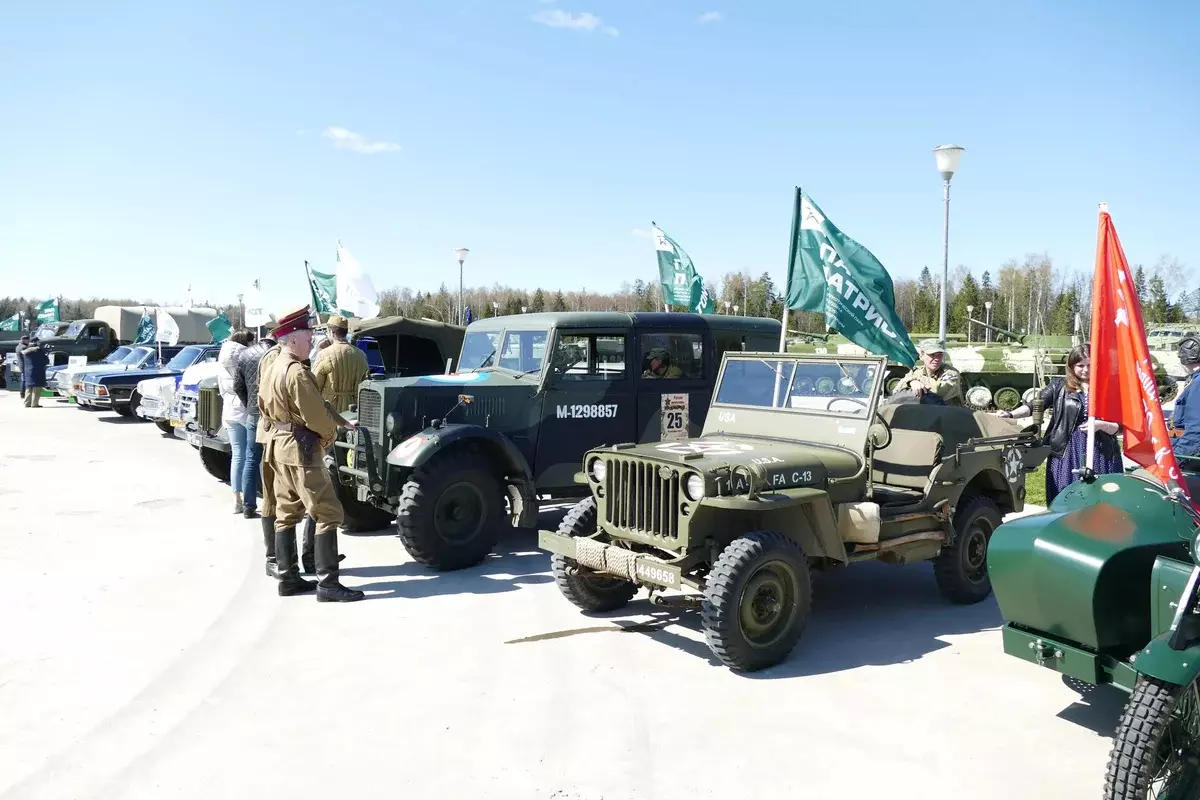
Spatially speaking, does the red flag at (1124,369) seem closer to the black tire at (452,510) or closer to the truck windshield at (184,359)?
the black tire at (452,510)

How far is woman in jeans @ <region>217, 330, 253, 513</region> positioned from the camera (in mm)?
8391

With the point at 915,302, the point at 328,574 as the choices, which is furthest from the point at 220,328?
the point at 915,302

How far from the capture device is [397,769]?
12.2ft

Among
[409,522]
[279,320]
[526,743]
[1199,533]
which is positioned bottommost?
[526,743]

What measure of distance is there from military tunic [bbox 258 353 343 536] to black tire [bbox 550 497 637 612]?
1587 millimetres

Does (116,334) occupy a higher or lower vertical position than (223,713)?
higher

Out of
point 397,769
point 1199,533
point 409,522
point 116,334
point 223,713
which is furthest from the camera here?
point 116,334

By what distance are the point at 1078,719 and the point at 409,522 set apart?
14.2 ft

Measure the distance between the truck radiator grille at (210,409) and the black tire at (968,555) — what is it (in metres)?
7.29

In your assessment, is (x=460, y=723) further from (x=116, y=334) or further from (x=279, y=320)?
(x=116, y=334)

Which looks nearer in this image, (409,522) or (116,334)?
(409,522)

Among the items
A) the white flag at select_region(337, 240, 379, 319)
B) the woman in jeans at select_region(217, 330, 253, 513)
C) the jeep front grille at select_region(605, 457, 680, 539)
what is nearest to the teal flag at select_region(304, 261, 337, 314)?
the white flag at select_region(337, 240, 379, 319)

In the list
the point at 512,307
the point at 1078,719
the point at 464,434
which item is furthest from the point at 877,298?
the point at 512,307

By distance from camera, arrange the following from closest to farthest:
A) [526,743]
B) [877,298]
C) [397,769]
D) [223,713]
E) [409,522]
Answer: [397,769], [526,743], [223,713], [409,522], [877,298]
